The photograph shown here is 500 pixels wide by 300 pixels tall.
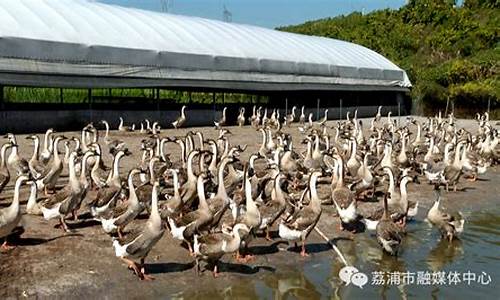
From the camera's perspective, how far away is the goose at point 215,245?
12.1 m

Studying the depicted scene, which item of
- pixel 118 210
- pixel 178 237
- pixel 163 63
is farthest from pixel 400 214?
pixel 163 63

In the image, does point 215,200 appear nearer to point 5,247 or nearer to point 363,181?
point 5,247

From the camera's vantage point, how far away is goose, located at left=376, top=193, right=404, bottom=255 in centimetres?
1408

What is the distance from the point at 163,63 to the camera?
4000cm

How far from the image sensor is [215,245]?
39.8 feet

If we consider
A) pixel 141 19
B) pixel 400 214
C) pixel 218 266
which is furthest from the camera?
pixel 141 19

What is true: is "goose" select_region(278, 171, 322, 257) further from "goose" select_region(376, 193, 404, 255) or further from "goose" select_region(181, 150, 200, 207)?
"goose" select_region(181, 150, 200, 207)

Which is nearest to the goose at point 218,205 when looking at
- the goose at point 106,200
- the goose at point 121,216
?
the goose at point 121,216

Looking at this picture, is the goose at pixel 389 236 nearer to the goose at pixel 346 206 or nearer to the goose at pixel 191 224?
the goose at pixel 346 206

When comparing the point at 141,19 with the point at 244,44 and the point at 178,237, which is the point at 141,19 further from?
the point at 178,237

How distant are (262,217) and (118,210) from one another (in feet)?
10.8

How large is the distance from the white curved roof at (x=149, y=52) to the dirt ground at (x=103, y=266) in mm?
19107

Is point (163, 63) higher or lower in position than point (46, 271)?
higher

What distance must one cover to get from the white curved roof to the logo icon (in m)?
24.4
